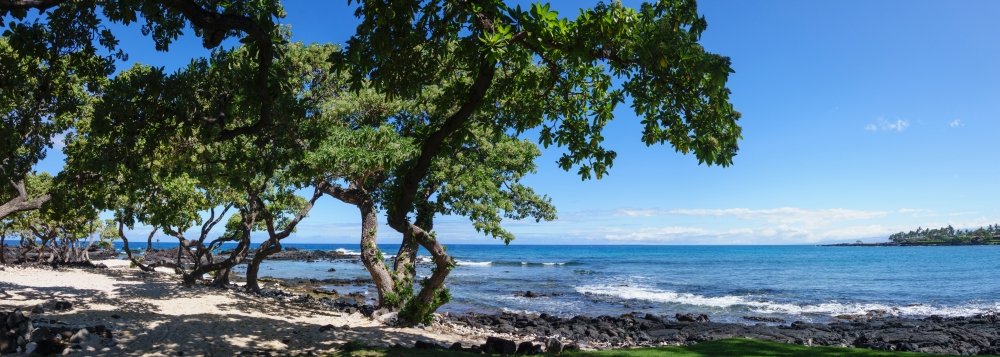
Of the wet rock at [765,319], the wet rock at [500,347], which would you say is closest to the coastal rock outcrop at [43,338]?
the wet rock at [500,347]

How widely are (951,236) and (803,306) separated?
610ft

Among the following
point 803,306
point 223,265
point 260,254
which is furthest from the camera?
point 803,306

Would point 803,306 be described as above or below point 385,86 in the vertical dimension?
below

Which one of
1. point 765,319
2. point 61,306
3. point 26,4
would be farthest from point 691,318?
point 26,4

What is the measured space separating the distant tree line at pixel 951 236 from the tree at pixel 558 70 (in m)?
200

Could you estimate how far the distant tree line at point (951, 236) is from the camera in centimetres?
16051

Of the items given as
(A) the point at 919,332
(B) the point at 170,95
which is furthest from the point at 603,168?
(A) the point at 919,332

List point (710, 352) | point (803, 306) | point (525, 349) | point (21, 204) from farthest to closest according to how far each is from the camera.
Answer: point (803, 306)
point (21, 204)
point (525, 349)
point (710, 352)

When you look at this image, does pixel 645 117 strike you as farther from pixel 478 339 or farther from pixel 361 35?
pixel 478 339

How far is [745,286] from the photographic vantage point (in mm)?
39438

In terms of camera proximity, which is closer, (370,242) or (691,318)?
(370,242)

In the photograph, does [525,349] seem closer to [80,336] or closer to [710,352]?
[710,352]

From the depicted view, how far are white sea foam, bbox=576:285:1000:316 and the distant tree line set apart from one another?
6783 inches

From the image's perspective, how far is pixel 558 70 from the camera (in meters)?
7.95
